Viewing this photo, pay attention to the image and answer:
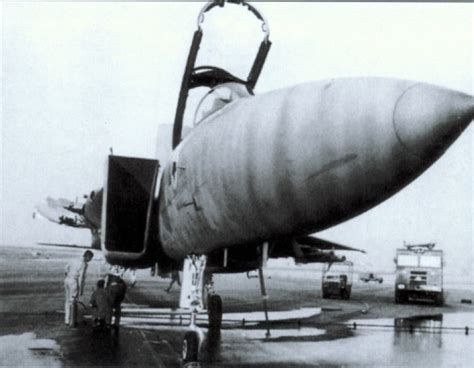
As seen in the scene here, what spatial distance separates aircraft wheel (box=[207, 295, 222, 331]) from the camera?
11867 mm

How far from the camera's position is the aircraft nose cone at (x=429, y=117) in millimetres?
4023

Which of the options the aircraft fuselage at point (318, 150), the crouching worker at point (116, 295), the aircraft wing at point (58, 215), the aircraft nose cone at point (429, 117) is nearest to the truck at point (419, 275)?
the aircraft wing at point (58, 215)

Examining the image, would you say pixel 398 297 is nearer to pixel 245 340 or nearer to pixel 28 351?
pixel 245 340

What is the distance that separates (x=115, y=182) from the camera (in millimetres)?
8945

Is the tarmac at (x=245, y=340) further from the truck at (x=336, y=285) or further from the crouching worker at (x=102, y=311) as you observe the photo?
the truck at (x=336, y=285)

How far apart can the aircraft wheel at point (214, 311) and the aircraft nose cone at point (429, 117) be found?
325 inches

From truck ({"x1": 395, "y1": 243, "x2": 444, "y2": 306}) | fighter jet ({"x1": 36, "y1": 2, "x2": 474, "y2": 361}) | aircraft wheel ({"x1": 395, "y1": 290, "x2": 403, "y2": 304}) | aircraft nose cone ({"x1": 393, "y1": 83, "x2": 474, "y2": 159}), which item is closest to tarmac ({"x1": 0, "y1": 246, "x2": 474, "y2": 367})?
fighter jet ({"x1": 36, "y1": 2, "x2": 474, "y2": 361})

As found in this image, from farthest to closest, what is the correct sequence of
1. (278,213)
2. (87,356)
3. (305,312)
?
(305,312) → (87,356) → (278,213)

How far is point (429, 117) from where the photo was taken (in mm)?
4031

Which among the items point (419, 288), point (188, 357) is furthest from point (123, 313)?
point (419, 288)

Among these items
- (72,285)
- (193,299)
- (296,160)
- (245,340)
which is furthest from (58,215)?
(296,160)

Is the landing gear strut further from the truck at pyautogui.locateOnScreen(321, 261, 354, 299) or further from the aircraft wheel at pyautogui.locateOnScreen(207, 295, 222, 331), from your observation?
the truck at pyautogui.locateOnScreen(321, 261, 354, 299)

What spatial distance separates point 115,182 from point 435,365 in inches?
206

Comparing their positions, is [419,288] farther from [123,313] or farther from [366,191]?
[366,191]
